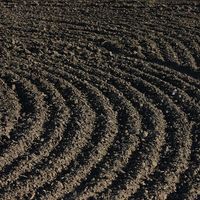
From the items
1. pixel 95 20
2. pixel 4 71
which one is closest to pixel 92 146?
pixel 4 71

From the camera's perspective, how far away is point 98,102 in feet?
27.2

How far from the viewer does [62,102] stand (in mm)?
8266

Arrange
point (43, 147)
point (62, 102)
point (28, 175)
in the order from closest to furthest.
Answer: point (28, 175) → point (43, 147) → point (62, 102)

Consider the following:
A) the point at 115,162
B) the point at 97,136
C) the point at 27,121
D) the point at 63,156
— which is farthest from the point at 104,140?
the point at 27,121

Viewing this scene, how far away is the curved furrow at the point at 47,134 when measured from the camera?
22.3 ft

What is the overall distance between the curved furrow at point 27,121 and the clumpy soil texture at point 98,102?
1cm

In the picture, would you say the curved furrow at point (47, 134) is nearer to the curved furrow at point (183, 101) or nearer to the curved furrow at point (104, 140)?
the curved furrow at point (104, 140)

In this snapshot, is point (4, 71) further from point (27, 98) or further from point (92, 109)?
point (92, 109)

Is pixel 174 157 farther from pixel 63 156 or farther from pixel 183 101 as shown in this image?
pixel 183 101

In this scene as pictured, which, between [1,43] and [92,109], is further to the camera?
[1,43]

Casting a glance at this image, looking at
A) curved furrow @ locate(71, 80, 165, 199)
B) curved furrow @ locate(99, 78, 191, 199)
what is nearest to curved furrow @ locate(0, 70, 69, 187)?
curved furrow @ locate(71, 80, 165, 199)

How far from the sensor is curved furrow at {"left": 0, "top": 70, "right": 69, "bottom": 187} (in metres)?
6.80

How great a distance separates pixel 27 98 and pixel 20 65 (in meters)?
1.20

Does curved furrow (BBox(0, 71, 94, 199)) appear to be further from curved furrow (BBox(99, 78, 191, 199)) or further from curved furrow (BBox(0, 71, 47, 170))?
curved furrow (BBox(99, 78, 191, 199))
